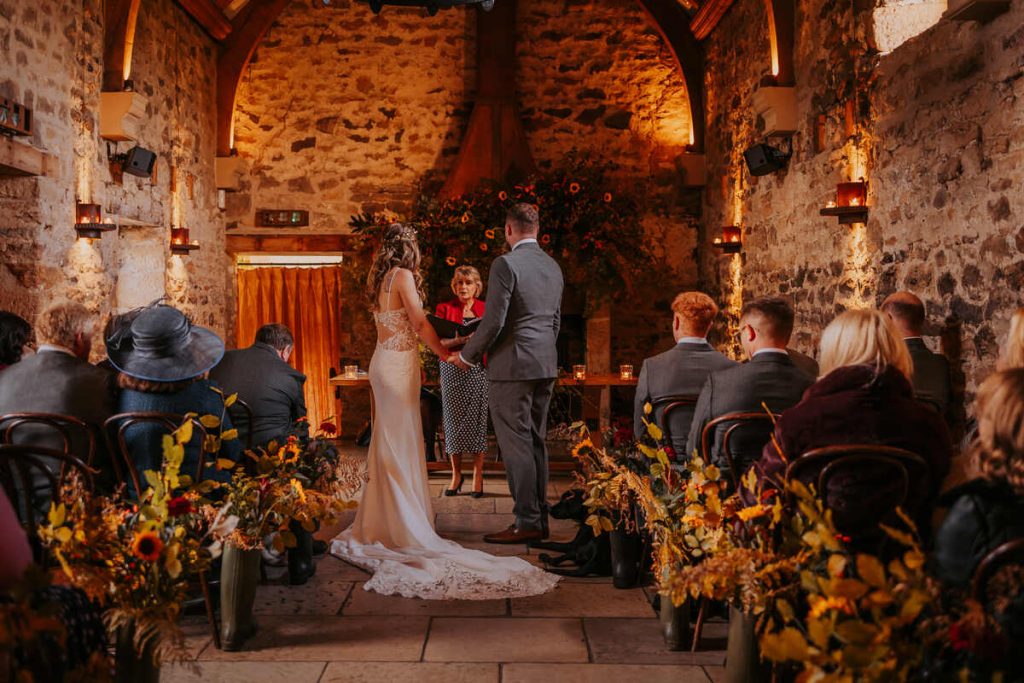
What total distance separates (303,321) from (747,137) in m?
4.49

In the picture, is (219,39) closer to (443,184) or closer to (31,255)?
(443,184)

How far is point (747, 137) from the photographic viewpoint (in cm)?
726

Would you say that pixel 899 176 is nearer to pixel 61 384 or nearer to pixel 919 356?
pixel 919 356

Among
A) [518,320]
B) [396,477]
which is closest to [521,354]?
[518,320]

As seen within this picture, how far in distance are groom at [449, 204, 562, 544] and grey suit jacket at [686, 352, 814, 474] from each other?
5.10 feet

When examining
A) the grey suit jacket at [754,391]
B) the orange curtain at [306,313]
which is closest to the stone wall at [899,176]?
the grey suit jacket at [754,391]

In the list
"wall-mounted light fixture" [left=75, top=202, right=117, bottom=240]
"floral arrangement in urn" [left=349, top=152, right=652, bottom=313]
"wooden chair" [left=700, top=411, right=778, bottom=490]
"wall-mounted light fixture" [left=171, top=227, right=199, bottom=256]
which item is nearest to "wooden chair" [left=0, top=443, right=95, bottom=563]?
"wooden chair" [left=700, top=411, right=778, bottom=490]

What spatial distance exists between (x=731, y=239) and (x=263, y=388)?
470 centimetres

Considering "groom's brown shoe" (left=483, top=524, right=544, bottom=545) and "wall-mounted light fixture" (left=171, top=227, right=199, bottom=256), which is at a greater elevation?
"wall-mounted light fixture" (left=171, top=227, right=199, bottom=256)

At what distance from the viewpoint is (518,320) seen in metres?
4.52

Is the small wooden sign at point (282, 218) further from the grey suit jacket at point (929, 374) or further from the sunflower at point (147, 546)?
the sunflower at point (147, 546)

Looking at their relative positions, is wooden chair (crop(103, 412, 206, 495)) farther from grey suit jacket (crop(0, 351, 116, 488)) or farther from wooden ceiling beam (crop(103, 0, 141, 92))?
wooden ceiling beam (crop(103, 0, 141, 92))

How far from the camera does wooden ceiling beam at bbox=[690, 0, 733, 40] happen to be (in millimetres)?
7688

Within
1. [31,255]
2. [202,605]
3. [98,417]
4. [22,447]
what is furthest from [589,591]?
[31,255]
